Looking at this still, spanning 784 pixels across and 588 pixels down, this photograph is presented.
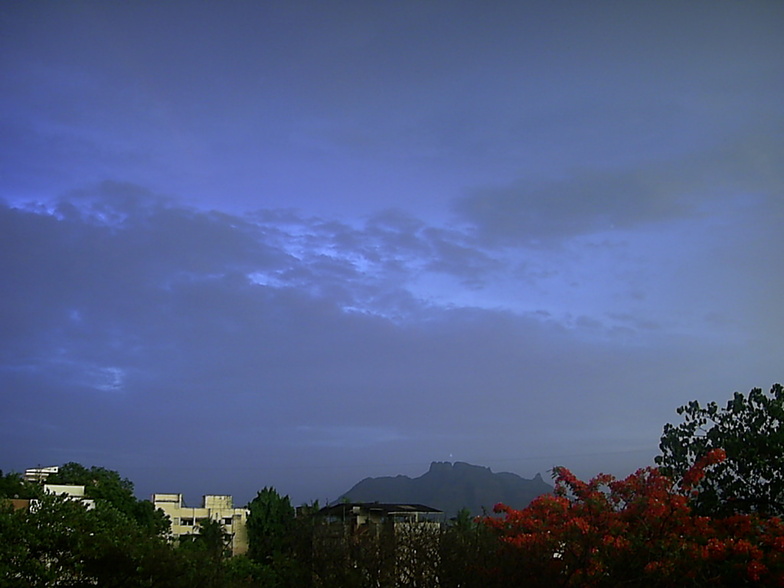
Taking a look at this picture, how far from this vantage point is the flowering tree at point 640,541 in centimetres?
952

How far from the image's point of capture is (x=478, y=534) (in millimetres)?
11430

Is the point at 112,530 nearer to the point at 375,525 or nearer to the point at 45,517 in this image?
the point at 45,517

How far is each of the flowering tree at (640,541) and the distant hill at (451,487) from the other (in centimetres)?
8422

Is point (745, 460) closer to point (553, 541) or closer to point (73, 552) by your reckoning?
point (553, 541)

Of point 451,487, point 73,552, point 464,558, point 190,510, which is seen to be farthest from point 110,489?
point 451,487

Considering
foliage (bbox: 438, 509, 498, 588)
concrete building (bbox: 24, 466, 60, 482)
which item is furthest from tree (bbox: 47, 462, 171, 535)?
foliage (bbox: 438, 509, 498, 588)

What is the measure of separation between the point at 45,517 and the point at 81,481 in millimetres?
32994

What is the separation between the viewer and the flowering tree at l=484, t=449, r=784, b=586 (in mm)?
9523

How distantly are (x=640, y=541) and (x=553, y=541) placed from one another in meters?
1.13

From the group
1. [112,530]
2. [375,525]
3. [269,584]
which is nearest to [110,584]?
[112,530]

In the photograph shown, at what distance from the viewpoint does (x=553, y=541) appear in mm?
10492

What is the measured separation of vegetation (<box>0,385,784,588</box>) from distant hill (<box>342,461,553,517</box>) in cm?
8358

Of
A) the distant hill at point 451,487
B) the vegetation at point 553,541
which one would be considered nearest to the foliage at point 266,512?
the vegetation at point 553,541

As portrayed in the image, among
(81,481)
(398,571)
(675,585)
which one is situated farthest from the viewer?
(81,481)
